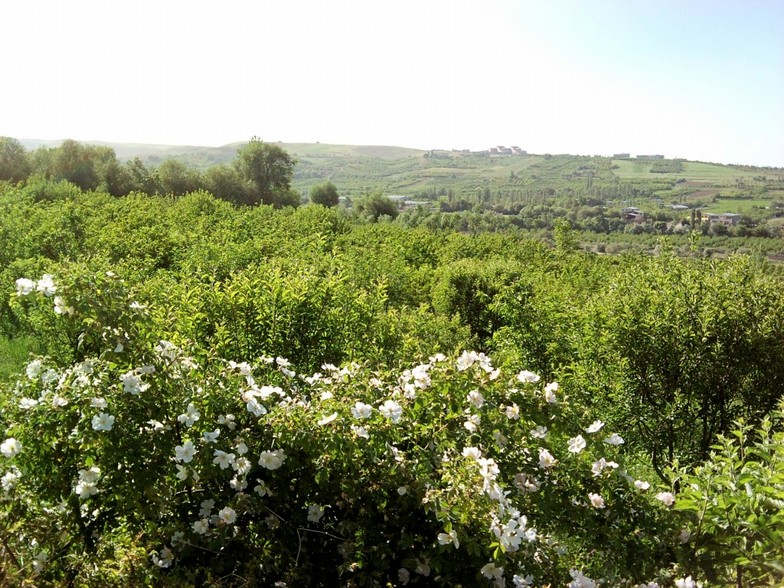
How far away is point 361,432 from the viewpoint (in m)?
2.88

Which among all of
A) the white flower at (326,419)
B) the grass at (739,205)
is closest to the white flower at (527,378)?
the white flower at (326,419)

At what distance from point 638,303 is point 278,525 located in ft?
19.7

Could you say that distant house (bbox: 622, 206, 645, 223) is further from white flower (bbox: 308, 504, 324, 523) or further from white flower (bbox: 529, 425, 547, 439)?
white flower (bbox: 308, 504, 324, 523)

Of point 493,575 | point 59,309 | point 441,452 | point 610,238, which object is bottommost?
point 610,238

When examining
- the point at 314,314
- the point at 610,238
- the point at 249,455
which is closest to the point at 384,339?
the point at 314,314

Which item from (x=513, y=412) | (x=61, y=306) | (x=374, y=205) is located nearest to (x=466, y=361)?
(x=513, y=412)

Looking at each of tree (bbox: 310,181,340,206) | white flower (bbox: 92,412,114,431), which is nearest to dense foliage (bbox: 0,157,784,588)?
white flower (bbox: 92,412,114,431)

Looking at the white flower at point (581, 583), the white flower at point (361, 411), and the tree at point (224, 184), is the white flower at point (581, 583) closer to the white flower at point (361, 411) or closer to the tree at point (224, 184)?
the white flower at point (361, 411)

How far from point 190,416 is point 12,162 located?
43096 mm

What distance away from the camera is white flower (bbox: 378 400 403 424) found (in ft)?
9.87

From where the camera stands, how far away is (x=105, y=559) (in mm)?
2699

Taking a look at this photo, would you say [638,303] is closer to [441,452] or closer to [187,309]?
[441,452]

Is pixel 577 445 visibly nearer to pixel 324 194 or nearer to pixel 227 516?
pixel 227 516

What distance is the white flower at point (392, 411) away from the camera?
A: 3010 mm
